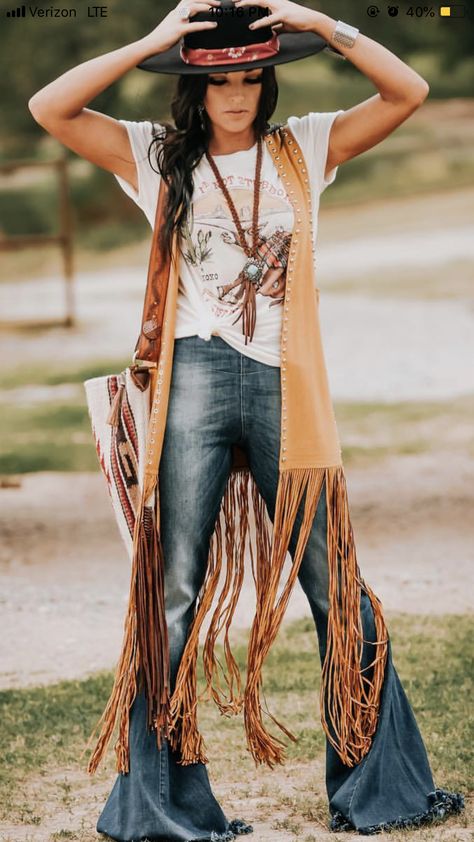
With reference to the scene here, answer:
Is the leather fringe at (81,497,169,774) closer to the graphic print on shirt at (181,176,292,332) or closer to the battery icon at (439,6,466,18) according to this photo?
the graphic print on shirt at (181,176,292,332)

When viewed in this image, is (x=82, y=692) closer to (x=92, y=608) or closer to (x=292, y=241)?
(x=92, y=608)

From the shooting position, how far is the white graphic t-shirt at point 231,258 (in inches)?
125

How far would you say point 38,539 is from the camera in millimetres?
7316

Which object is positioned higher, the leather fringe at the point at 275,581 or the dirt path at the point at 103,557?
the leather fringe at the point at 275,581

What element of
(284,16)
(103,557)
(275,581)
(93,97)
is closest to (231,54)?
(284,16)

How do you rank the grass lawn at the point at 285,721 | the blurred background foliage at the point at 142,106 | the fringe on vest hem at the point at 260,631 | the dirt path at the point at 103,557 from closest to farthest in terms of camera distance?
the fringe on vest hem at the point at 260,631
the grass lawn at the point at 285,721
the dirt path at the point at 103,557
the blurred background foliage at the point at 142,106

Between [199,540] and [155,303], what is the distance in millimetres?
501

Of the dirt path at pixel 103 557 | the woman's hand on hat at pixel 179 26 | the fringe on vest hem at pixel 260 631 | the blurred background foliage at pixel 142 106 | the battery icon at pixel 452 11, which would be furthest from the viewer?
the blurred background foliage at pixel 142 106

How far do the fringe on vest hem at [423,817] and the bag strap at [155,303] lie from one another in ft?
3.54

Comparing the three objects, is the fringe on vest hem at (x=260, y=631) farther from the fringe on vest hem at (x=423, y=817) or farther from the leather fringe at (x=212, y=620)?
the fringe on vest hem at (x=423, y=817)

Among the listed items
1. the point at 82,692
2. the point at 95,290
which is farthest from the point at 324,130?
the point at 95,290

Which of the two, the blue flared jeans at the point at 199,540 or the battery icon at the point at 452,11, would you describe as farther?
the battery icon at the point at 452,11

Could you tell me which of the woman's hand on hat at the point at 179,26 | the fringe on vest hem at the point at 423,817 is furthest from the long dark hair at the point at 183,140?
the fringe on vest hem at the point at 423,817

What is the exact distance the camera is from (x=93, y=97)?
320cm
